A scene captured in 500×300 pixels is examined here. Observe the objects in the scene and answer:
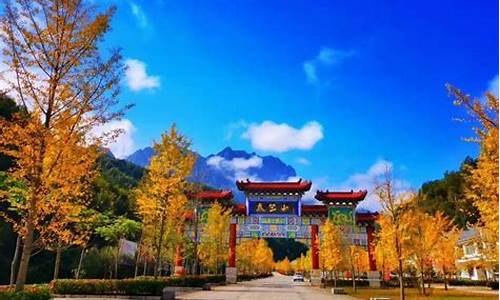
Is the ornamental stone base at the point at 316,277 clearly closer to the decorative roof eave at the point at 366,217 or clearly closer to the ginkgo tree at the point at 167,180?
the decorative roof eave at the point at 366,217

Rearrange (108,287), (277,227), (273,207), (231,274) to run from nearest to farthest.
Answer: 1. (108,287)
2. (277,227)
3. (231,274)
4. (273,207)

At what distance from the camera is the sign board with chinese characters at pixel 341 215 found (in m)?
44.1

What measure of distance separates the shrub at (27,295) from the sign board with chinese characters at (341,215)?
36349mm

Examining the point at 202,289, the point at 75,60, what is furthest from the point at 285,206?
the point at 75,60

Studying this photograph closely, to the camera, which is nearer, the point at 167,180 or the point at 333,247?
the point at 167,180

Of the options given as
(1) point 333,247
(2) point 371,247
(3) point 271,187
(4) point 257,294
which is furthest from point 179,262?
(2) point 371,247

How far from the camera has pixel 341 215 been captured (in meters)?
44.5

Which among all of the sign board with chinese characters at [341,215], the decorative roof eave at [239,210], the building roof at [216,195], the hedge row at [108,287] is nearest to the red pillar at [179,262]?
the building roof at [216,195]

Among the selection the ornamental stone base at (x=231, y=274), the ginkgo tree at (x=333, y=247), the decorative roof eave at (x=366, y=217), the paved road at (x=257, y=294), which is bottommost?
the paved road at (x=257, y=294)

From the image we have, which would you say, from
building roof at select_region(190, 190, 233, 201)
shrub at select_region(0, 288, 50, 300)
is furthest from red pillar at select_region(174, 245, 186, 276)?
shrub at select_region(0, 288, 50, 300)

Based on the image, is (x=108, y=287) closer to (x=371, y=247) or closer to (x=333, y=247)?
(x=333, y=247)

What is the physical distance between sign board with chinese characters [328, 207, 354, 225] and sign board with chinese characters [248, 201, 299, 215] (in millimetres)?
3577

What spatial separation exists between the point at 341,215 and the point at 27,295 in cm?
3792

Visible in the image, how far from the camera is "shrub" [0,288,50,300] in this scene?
911cm
